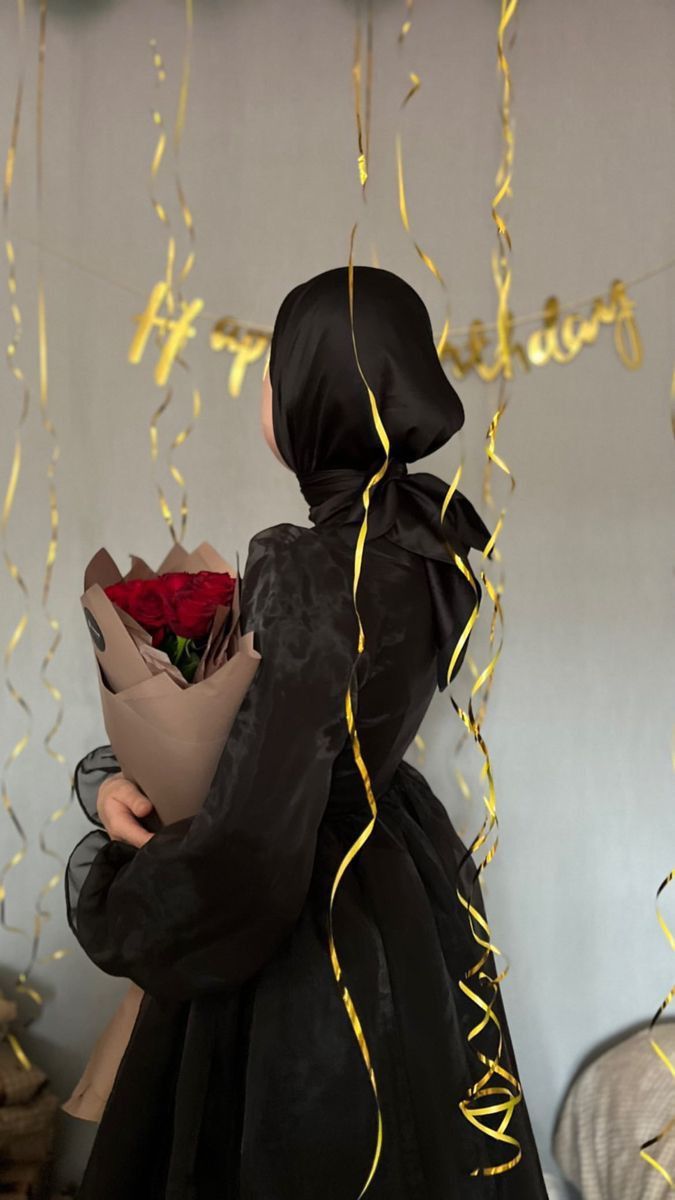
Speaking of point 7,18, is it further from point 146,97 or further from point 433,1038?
point 433,1038

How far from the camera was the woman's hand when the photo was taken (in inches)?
40.1

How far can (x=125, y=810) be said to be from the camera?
41.0 inches

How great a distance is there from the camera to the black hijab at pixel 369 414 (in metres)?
1.02

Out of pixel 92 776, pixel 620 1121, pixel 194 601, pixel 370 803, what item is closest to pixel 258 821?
pixel 370 803

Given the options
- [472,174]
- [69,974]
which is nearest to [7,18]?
[472,174]

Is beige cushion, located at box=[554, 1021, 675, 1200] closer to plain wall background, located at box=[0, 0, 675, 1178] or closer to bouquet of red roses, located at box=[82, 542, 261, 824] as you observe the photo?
plain wall background, located at box=[0, 0, 675, 1178]

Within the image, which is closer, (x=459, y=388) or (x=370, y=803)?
(x=370, y=803)

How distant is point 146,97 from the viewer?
1.75 metres

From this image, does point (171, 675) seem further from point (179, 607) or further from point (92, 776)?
point (92, 776)

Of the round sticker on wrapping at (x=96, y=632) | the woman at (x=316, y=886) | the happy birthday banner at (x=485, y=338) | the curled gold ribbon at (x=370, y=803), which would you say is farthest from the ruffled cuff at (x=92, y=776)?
the happy birthday banner at (x=485, y=338)

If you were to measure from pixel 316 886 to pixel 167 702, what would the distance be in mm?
228

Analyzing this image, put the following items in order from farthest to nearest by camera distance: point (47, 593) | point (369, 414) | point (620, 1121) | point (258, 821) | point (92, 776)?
point (47, 593), point (620, 1121), point (92, 776), point (369, 414), point (258, 821)

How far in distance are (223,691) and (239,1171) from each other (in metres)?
0.42

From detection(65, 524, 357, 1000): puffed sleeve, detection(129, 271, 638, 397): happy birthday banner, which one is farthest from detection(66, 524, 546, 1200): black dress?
detection(129, 271, 638, 397): happy birthday banner
